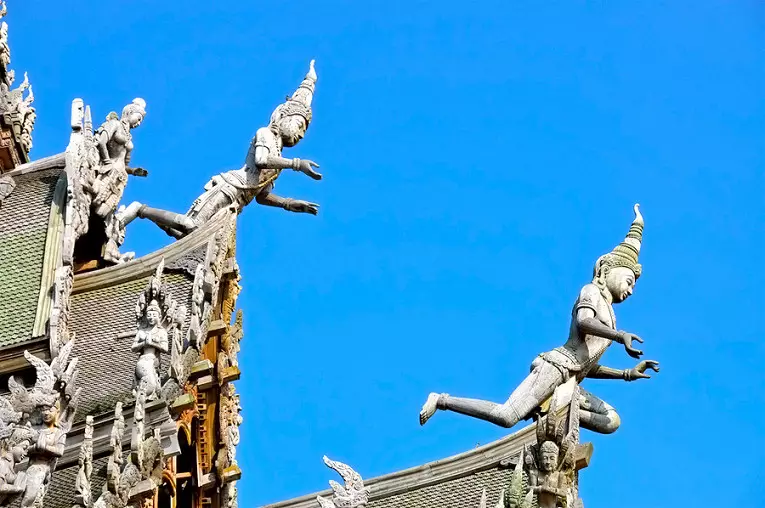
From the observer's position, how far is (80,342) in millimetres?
38094

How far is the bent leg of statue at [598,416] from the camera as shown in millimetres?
36500

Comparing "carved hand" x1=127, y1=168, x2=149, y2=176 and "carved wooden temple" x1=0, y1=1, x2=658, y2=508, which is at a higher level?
"carved hand" x1=127, y1=168, x2=149, y2=176

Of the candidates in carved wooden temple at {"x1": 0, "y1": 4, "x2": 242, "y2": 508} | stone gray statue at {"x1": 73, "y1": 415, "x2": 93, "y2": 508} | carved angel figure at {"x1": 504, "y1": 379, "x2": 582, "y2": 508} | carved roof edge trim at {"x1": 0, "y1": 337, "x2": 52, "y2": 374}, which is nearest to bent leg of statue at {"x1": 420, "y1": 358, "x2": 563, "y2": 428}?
carved angel figure at {"x1": 504, "y1": 379, "x2": 582, "y2": 508}

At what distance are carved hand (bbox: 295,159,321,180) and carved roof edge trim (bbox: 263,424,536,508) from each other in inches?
229

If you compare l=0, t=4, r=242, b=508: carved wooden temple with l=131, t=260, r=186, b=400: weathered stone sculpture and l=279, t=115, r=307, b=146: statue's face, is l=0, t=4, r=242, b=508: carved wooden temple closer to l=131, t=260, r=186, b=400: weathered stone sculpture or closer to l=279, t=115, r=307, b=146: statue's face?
l=131, t=260, r=186, b=400: weathered stone sculpture

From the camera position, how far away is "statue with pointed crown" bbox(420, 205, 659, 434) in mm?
36500

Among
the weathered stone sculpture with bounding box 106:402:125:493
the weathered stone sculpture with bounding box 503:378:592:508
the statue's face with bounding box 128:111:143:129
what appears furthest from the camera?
the statue's face with bounding box 128:111:143:129

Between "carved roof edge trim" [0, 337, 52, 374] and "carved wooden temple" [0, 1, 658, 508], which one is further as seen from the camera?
"carved roof edge trim" [0, 337, 52, 374]

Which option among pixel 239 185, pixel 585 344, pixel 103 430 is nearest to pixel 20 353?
pixel 103 430

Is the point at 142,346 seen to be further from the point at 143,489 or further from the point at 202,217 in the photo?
the point at 202,217

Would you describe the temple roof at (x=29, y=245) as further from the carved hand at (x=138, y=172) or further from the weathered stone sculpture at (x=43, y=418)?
the weathered stone sculpture at (x=43, y=418)

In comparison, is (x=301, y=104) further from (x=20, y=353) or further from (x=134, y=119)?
(x=20, y=353)

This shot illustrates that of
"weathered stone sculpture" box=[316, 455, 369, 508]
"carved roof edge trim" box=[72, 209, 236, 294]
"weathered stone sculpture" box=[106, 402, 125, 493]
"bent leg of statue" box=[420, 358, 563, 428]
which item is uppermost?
"carved roof edge trim" box=[72, 209, 236, 294]

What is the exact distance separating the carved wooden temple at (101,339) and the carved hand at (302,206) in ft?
5.81
